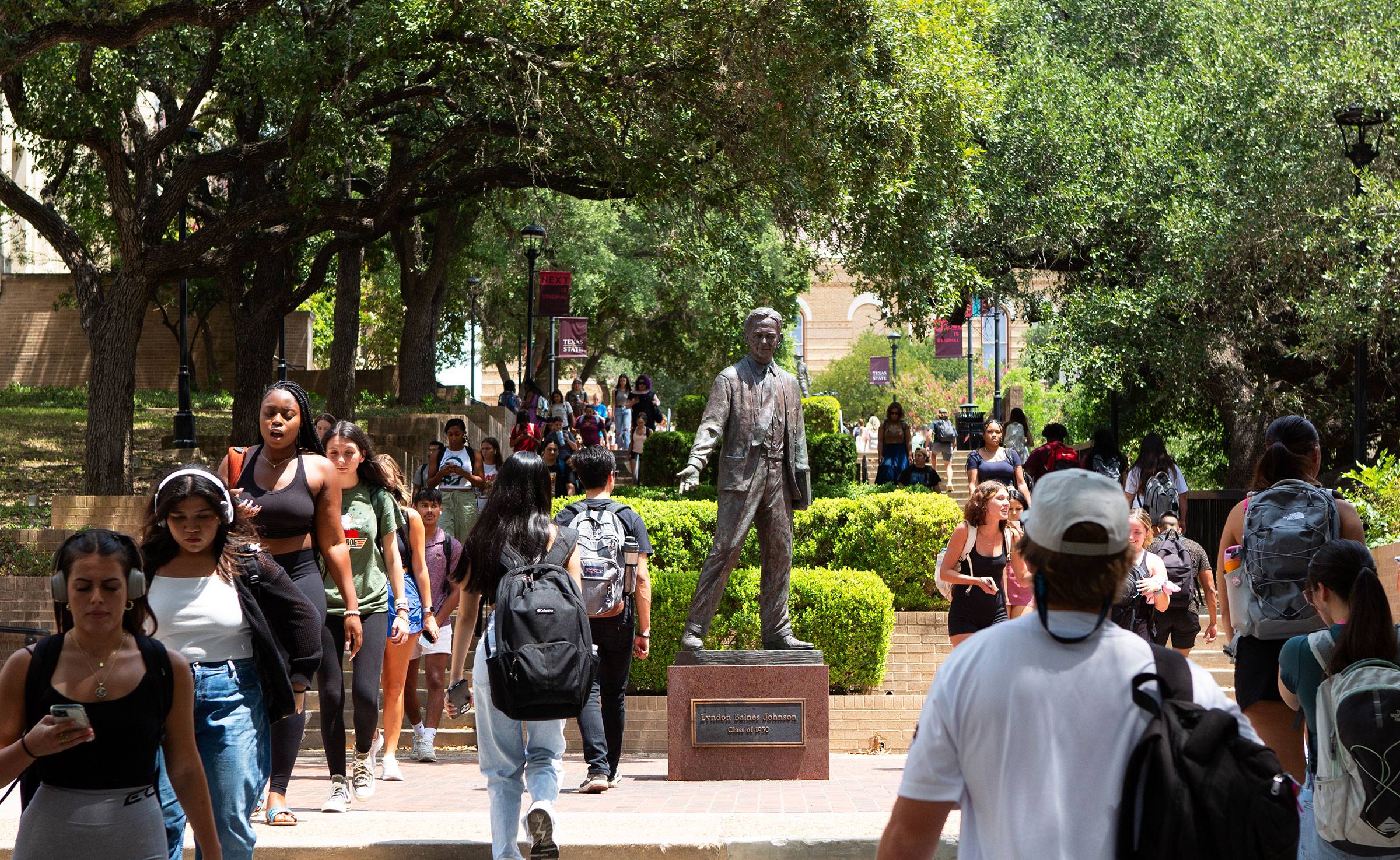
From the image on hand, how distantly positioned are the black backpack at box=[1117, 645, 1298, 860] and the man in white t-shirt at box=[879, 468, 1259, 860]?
0.15 ft

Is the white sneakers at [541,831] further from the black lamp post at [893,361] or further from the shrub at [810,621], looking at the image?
the black lamp post at [893,361]

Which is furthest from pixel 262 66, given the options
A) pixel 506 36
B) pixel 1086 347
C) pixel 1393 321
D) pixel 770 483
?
pixel 1393 321

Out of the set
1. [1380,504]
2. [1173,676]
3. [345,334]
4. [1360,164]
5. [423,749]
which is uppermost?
[1360,164]

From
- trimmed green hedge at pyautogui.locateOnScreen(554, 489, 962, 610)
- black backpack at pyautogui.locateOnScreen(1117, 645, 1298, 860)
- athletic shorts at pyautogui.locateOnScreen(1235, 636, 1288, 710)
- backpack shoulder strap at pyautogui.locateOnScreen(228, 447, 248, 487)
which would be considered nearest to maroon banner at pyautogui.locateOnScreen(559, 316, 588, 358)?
trimmed green hedge at pyautogui.locateOnScreen(554, 489, 962, 610)

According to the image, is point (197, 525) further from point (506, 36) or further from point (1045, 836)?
point (506, 36)

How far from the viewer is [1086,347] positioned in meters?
20.8

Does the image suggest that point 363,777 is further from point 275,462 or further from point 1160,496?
point 1160,496

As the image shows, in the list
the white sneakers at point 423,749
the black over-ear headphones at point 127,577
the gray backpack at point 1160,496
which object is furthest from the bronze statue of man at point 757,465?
the gray backpack at point 1160,496

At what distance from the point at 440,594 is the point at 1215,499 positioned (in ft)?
40.2

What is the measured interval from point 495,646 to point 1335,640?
9.93ft

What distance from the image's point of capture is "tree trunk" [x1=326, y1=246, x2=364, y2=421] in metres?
23.5

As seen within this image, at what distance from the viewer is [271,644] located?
15.7 feet

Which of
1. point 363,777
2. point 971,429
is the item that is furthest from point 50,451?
point 363,777

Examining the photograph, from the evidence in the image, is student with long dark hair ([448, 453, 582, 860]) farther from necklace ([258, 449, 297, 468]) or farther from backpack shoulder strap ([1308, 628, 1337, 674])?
backpack shoulder strap ([1308, 628, 1337, 674])
